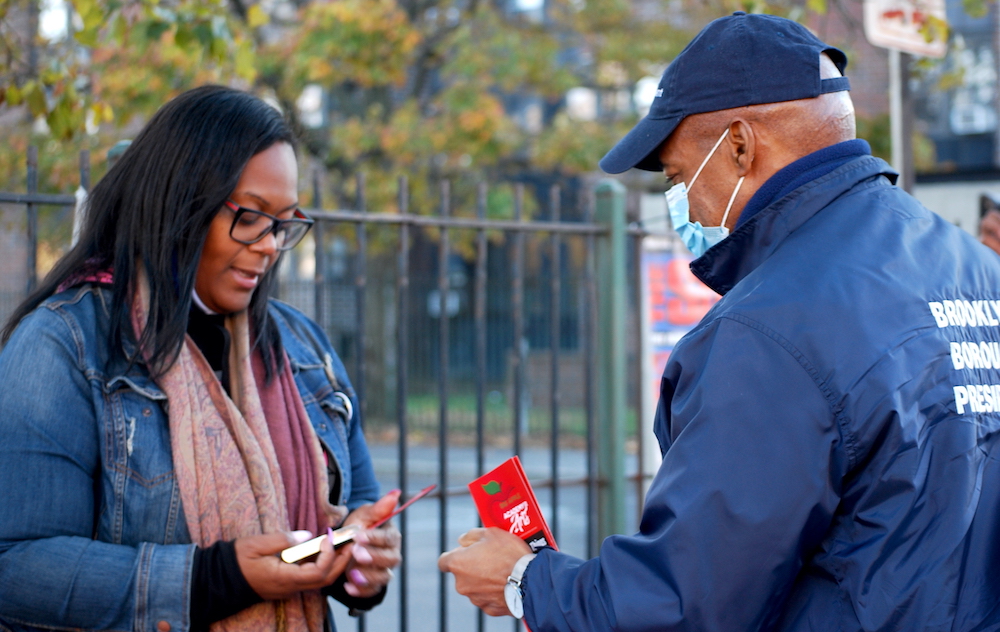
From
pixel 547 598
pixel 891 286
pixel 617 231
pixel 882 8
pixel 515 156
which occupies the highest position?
pixel 515 156

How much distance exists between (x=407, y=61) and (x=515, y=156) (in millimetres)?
3036

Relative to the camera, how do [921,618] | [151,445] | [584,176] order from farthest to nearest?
[584,176] → [151,445] → [921,618]

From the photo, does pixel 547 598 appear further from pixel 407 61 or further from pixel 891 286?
pixel 407 61

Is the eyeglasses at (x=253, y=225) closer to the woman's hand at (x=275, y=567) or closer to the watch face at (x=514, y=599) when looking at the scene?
the woman's hand at (x=275, y=567)

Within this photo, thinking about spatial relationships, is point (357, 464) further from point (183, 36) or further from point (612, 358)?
point (183, 36)

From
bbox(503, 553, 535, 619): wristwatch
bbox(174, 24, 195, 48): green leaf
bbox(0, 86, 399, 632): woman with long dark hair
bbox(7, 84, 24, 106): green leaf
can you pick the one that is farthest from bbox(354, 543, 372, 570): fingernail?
bbox(7, 84, 24, 106): green leaf

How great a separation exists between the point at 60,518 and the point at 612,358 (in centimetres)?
263

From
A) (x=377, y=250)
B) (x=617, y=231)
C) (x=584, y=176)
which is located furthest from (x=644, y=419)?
(x=584, y=176)

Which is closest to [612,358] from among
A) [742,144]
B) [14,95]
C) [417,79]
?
[742,144]

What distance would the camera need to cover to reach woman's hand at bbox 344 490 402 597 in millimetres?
2246

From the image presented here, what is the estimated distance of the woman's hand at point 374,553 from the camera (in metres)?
2.25

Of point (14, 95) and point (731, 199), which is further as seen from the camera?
point (14, 95)

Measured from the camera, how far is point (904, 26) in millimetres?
4621

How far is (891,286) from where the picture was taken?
155 centimetres
